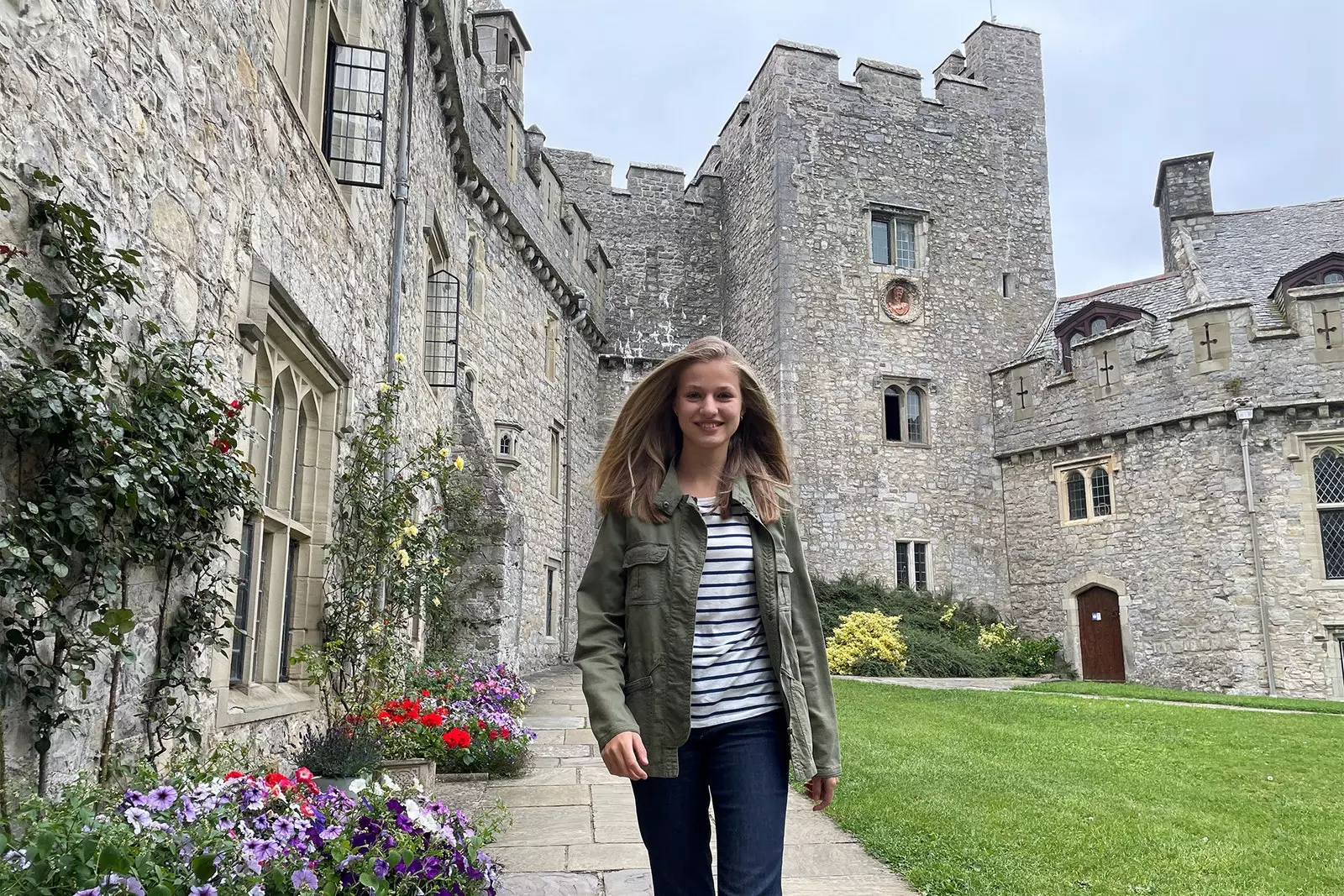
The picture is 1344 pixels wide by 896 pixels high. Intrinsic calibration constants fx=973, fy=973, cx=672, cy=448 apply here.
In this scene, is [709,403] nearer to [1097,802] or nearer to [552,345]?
[1097,802]

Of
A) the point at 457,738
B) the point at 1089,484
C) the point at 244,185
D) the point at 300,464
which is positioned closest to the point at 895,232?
the point at 1089,484

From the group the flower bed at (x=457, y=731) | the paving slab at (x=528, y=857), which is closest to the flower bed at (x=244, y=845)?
the paving slab at (x=528, y=857)

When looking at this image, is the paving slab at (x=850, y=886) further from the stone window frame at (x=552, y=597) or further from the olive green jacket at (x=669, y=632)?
the stone window frame at (x=552, y=597)

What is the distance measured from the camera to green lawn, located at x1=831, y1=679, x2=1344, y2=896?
4055 millimetres

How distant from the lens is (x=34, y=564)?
253cm

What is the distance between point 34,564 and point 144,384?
834 mm

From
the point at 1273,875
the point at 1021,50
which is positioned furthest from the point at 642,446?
the point at 1021,50

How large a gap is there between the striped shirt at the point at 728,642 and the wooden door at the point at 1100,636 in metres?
17.3

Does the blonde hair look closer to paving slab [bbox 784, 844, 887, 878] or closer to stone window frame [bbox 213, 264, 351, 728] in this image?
stone window frame [bbox 213, 264, 351, 728]

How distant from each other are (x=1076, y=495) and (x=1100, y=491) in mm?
554

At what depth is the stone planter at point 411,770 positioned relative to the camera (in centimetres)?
567

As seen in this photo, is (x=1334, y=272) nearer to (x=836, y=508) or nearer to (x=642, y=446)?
(x=836, y=508)

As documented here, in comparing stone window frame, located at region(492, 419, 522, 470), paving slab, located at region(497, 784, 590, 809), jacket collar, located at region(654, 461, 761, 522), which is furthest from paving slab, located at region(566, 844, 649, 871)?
stone window frame, located at region(492, 419, 522, 470)

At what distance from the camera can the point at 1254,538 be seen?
1580cm
